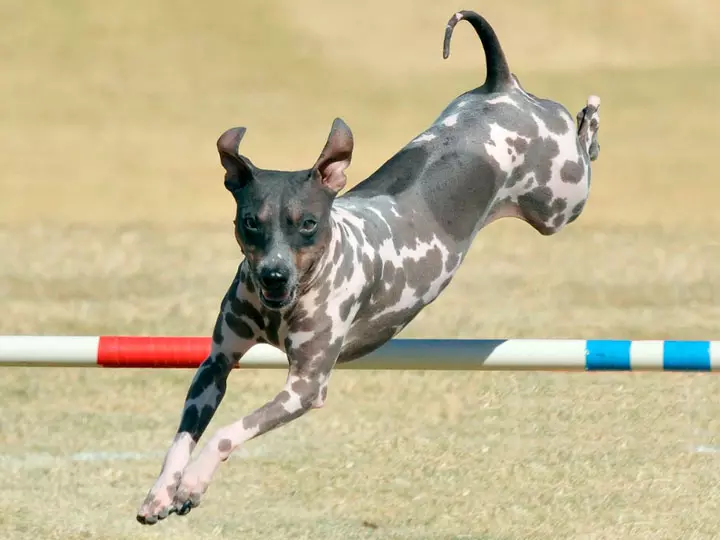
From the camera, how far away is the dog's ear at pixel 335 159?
17.0ft

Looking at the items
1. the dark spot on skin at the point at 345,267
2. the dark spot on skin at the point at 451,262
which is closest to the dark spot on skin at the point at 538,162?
the dark spot on skin at the point at 451,262

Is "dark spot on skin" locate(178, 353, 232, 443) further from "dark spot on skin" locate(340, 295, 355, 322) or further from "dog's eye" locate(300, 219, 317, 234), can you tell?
"dog's eye" locate(300, 219, 317, 234)

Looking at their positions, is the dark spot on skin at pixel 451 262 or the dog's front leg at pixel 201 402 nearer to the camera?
the dog's front leg at pixel 201 402

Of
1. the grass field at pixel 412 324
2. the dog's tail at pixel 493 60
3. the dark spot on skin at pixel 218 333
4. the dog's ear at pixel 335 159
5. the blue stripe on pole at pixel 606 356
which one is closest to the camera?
the dog's ear at pixel 335 159

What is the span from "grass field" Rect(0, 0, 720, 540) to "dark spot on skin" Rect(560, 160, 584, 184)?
1.48m

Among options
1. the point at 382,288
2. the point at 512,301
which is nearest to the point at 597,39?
the point at 512,301

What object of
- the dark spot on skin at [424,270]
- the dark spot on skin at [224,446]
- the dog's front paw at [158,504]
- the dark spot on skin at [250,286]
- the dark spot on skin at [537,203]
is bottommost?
the dog's front paw at [158,504]

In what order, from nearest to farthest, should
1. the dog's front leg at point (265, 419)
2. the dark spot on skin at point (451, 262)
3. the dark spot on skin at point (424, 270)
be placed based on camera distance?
the dog's front leg at point (265, 419) → the dark spot on skin at point (424, 270) → the dark spot on skin at point (451, 262)

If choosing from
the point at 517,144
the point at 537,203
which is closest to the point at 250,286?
the point at 517,144

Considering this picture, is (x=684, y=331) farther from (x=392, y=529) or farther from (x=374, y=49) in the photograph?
(x=374, y=49)

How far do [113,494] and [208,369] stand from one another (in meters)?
2.43

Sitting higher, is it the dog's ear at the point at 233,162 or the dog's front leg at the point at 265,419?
the dog's ear at the point at 233,162

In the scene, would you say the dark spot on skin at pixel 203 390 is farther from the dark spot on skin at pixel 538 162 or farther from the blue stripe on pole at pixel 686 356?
the blue stripe on pole at pixel 686 356

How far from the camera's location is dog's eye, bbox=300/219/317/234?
5058 mm
